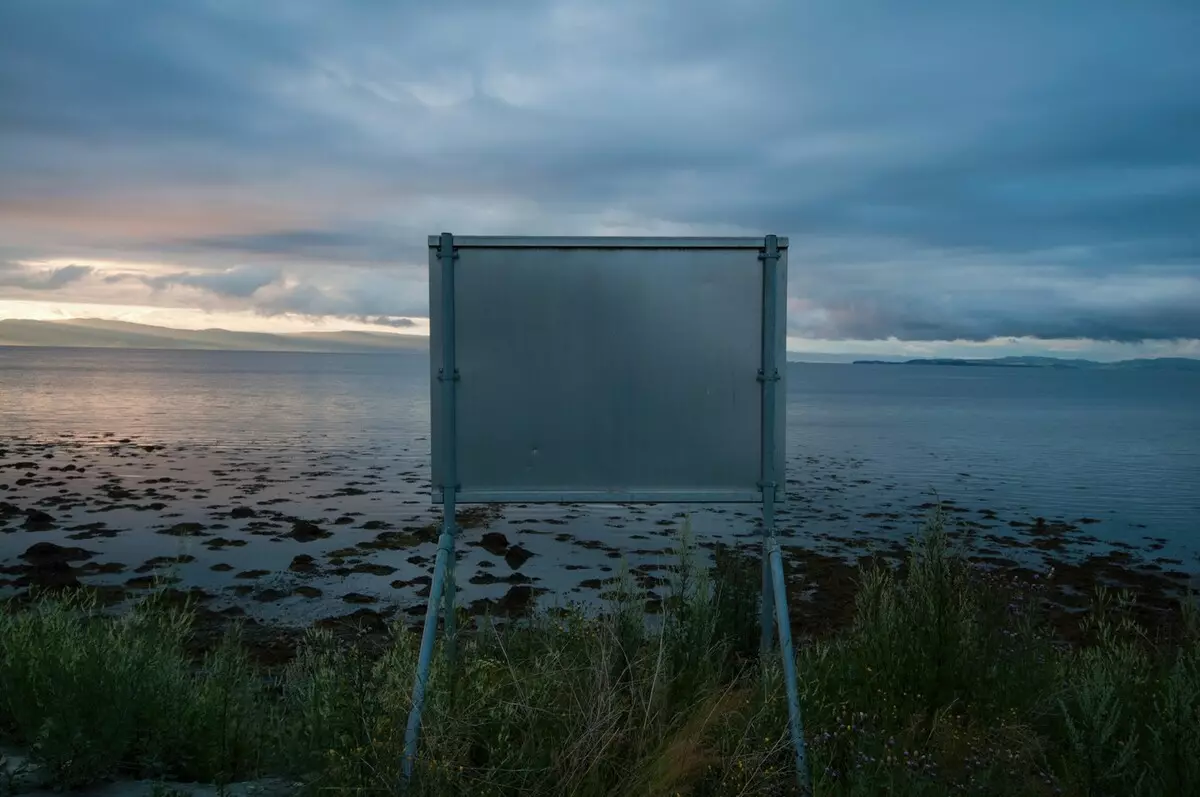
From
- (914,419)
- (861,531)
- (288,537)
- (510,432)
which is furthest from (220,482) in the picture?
(914,419)

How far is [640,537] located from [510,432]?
1367cm

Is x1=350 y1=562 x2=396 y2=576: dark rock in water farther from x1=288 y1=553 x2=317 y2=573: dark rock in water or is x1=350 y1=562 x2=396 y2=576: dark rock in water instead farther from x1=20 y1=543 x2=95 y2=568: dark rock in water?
x1=20 y1=543 x2=95 y2=568: dark rock in water

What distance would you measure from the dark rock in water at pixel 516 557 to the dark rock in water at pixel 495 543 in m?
0.26

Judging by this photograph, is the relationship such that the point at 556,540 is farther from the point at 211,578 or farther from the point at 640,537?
the point at 211,578

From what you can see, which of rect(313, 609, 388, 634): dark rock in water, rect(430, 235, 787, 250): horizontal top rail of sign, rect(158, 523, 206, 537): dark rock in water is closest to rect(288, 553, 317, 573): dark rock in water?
rect(313, 609, 388, 634): dark rock in water

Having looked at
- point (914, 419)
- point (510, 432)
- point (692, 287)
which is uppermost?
point (692, 287)

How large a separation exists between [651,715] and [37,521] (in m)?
18.3

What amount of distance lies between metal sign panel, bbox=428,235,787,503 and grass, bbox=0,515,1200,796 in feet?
3.58

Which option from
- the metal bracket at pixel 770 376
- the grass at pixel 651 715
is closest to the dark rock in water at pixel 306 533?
the grass at pixel 651 715

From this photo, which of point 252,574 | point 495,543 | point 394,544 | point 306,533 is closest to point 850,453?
point 495,543

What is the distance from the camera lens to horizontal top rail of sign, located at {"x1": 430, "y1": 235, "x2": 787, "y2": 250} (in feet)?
17.5

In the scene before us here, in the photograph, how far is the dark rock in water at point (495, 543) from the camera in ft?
56.0

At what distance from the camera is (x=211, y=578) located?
14688mm

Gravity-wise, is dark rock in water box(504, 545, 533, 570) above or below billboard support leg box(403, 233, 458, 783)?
below
